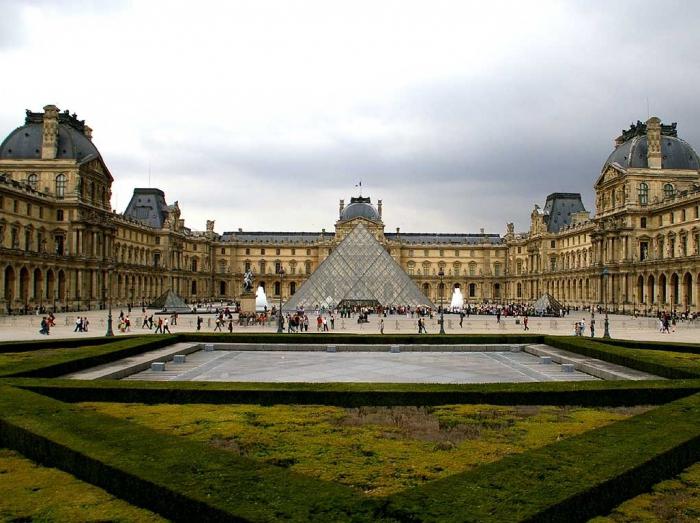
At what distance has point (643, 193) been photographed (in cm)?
6172

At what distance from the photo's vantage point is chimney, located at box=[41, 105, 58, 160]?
59156mm

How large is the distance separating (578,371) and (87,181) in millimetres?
53991

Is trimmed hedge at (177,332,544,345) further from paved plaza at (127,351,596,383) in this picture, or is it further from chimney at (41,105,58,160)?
chimney at (41,105,58,160)

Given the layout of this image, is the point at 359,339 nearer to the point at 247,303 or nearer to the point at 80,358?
the point at 80,358

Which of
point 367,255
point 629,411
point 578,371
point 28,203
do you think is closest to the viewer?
point 629,411

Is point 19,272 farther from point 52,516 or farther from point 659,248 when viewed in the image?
point 659,248

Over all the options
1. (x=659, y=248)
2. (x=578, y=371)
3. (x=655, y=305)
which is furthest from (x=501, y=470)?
(x=659, y=248)

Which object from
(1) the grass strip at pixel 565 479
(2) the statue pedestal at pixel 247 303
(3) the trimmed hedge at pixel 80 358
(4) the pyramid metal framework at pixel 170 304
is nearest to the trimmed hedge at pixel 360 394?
(3) the trimmed hedge at pixel 80 358

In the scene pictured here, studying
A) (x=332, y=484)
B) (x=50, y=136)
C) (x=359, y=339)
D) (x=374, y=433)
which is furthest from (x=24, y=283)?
(x=332, y=484)

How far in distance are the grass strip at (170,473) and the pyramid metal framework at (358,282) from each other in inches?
1703

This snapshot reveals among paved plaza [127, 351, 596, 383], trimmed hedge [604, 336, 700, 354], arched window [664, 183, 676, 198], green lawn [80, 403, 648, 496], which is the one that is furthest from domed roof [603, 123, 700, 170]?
green lawn [80, 403, 648, 496]

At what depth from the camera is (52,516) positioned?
6391 mm

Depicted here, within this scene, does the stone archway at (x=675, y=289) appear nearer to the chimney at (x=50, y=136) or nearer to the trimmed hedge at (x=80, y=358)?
the trimmed hedge at (x=80, y=358)

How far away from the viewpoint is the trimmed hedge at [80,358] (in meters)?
14.2
